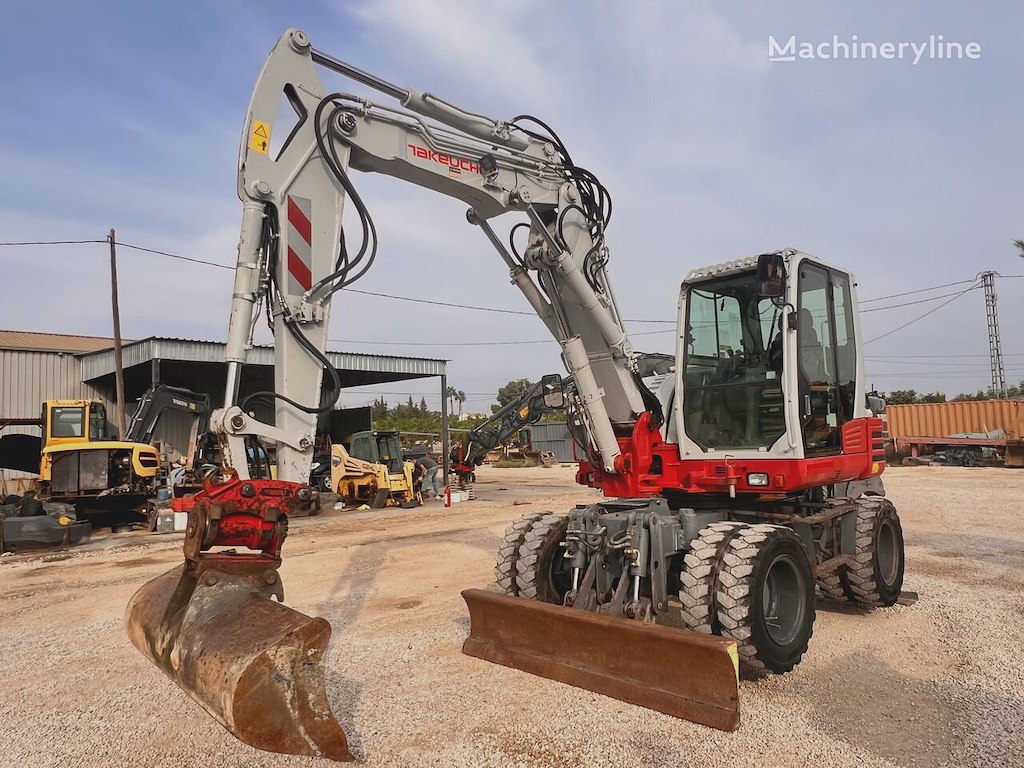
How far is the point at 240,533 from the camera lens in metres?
3.64

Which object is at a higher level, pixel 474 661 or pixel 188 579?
pixel 188 579

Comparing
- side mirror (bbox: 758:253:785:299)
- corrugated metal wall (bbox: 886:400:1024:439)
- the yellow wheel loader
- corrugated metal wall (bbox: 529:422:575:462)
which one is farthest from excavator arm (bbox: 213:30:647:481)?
corrugated metal wall (bbox: 529:422:575:462)

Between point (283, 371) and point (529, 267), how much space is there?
248cm

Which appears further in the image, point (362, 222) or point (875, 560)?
point (875, 560)

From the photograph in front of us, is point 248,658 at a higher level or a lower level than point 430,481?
higher

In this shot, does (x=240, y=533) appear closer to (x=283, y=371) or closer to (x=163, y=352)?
(x=283, y=371)

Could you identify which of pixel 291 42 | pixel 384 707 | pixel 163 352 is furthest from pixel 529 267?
pixel 163 352

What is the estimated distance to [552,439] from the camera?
41.0 meters

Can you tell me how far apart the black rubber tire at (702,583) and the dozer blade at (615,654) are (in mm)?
568

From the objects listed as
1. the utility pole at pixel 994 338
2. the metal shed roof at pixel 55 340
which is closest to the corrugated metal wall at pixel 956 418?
the utility pole at pixel 994 338

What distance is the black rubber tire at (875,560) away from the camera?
6277mm

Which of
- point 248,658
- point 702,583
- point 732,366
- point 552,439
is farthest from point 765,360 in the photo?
point 552,439

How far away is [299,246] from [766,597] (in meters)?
3.90

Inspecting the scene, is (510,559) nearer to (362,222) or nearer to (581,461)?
(581,461)
